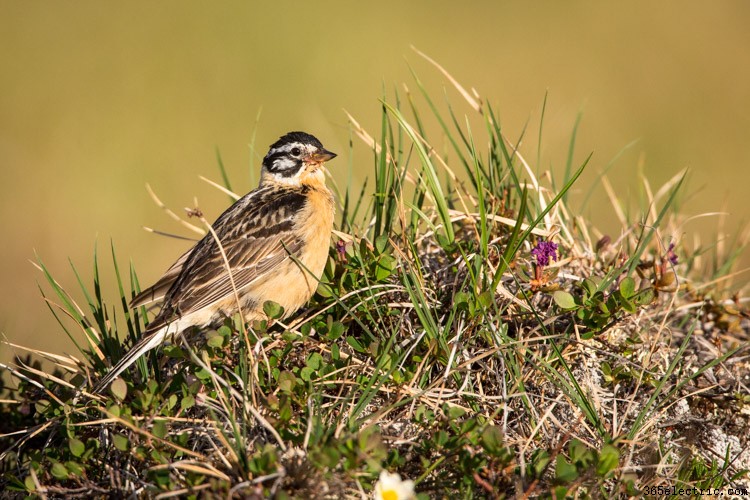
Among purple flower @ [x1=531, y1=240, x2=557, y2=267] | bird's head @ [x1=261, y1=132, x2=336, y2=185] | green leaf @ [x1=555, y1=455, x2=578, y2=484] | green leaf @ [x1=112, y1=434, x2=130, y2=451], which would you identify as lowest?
green leaf @ [x1=555, y1=455, x2=578, y2=484]

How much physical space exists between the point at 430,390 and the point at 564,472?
771 mm

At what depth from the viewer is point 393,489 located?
3.30 metres

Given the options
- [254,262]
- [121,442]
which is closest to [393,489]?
[121,442]

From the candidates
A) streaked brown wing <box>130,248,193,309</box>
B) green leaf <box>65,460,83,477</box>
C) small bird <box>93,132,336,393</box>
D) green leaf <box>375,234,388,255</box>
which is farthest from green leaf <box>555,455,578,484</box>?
streaked brown wing <box>130,248,193,309</box>

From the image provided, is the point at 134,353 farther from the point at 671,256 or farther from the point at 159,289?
the point at 671,256

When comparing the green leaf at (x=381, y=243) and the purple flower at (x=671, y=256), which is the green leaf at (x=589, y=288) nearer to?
the purple flower at (x=671, y=256)

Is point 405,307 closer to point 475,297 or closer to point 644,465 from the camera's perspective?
point 475,297

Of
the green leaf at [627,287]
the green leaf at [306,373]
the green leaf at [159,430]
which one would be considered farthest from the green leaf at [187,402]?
the green leaf at [627,287]

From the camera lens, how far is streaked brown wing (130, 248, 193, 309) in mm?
5227

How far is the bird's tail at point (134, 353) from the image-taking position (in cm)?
431

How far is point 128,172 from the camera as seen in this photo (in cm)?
1130

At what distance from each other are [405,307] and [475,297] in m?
0.46

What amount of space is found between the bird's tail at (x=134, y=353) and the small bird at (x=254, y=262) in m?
0.07

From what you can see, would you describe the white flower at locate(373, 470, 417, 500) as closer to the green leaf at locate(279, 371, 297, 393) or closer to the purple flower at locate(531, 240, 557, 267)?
the green leaf at locate(279, 371, 297, 393)
